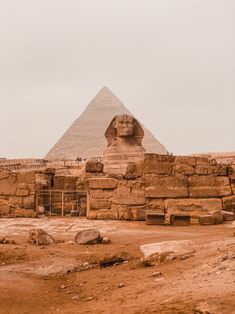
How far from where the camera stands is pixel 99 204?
10.1m

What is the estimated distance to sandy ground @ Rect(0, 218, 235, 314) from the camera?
3.23m

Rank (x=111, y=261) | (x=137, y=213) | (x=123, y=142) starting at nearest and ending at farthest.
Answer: (x=111, y=261), (x=137, y=213), (x=123, y=142)

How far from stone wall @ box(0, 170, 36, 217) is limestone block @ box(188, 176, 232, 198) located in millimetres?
4033

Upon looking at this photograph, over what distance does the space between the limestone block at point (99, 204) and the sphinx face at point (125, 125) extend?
46.7 ft

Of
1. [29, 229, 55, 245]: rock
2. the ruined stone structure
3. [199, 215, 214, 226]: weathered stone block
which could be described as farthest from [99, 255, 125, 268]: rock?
[199, 215, 214, 226]: weathered stone block

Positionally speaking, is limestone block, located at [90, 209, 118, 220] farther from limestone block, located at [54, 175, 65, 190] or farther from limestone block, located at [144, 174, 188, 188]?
limestone block, located at [54, 175, 65, 190]

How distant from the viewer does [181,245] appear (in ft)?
17.2

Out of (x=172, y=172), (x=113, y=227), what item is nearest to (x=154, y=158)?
(x=172, y=172)

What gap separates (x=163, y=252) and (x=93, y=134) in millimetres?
78200

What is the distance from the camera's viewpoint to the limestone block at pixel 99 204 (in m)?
10.1

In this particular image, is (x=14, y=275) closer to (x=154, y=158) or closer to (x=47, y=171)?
(x=154, y=158)

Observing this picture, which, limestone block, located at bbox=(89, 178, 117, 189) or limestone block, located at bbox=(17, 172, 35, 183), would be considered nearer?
limestone block, located at bbox=(89, 178, 117, 189)

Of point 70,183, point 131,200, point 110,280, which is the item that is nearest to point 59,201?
point 70,183

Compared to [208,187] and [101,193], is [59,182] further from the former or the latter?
[208,187]
